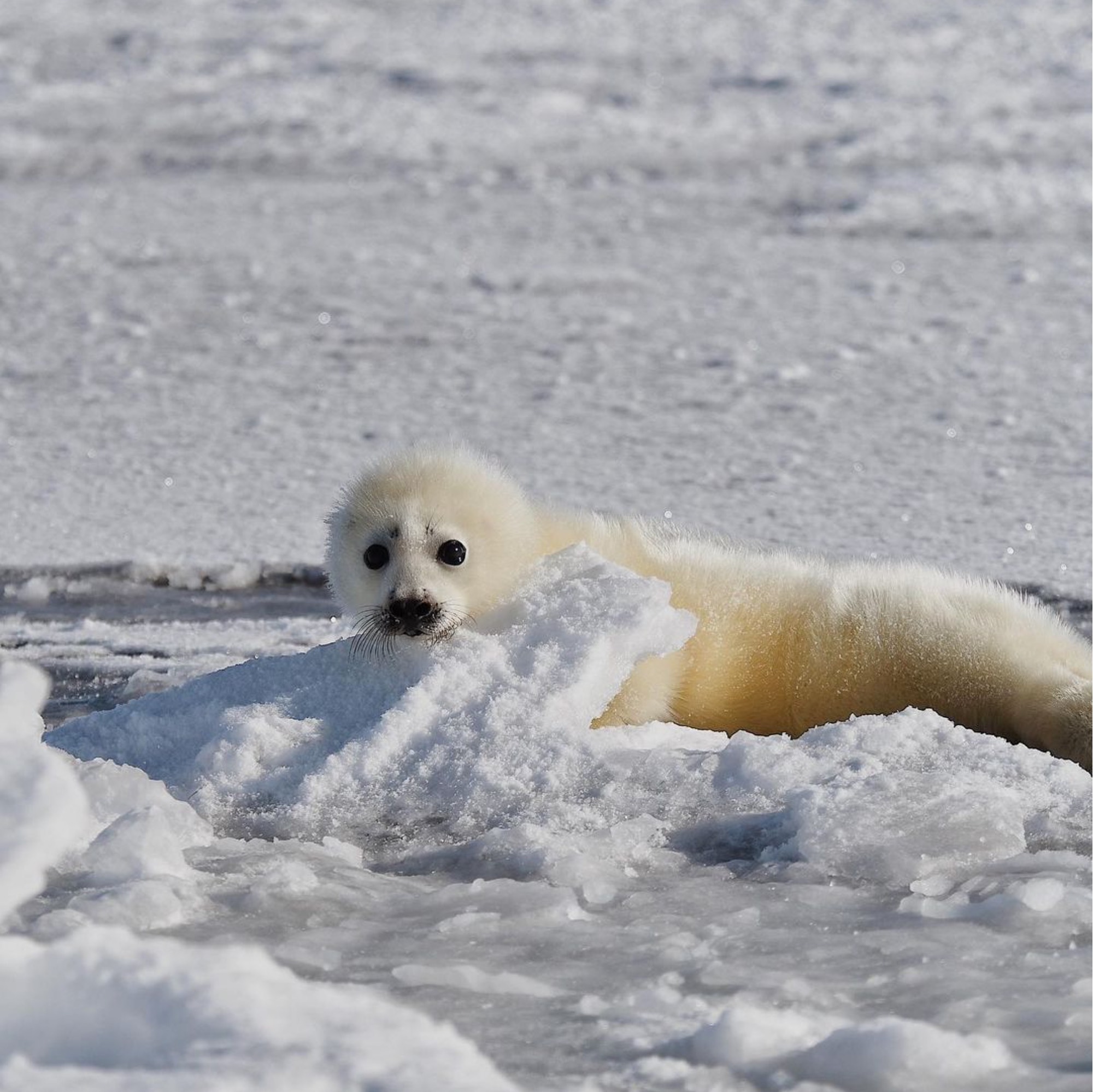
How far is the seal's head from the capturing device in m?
2.71

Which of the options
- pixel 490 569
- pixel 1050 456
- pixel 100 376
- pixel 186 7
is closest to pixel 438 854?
pixel 490 569

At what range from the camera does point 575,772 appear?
2.45 meters

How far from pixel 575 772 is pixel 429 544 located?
0.52m

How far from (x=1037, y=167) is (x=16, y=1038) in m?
7.14

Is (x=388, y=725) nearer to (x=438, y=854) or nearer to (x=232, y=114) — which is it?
(x=438, y=854)

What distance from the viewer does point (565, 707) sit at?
100 inches

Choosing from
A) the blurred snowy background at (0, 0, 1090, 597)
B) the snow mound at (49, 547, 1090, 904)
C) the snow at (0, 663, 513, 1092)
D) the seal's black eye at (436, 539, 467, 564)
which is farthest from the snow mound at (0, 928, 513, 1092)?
the blurred snowy background at (0, 0, 1090, 597)

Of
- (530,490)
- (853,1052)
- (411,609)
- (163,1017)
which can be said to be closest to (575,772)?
(411,609)

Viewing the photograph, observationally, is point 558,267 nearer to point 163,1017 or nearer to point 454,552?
point 454,552

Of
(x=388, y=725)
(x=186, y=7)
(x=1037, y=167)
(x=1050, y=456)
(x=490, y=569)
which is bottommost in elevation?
(x=388, y=725)

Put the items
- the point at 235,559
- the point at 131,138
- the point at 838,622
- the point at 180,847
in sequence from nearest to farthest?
the point at 180,847 < the point at 838,622 < the point at 235,559 < the point at 131,138

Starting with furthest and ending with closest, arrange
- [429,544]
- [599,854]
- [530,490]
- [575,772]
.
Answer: [530,490] → [429,544] → [575,772] → [599,854]

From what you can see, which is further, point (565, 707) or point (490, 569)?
point (490, 569)

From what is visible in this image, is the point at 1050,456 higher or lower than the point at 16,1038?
higher
